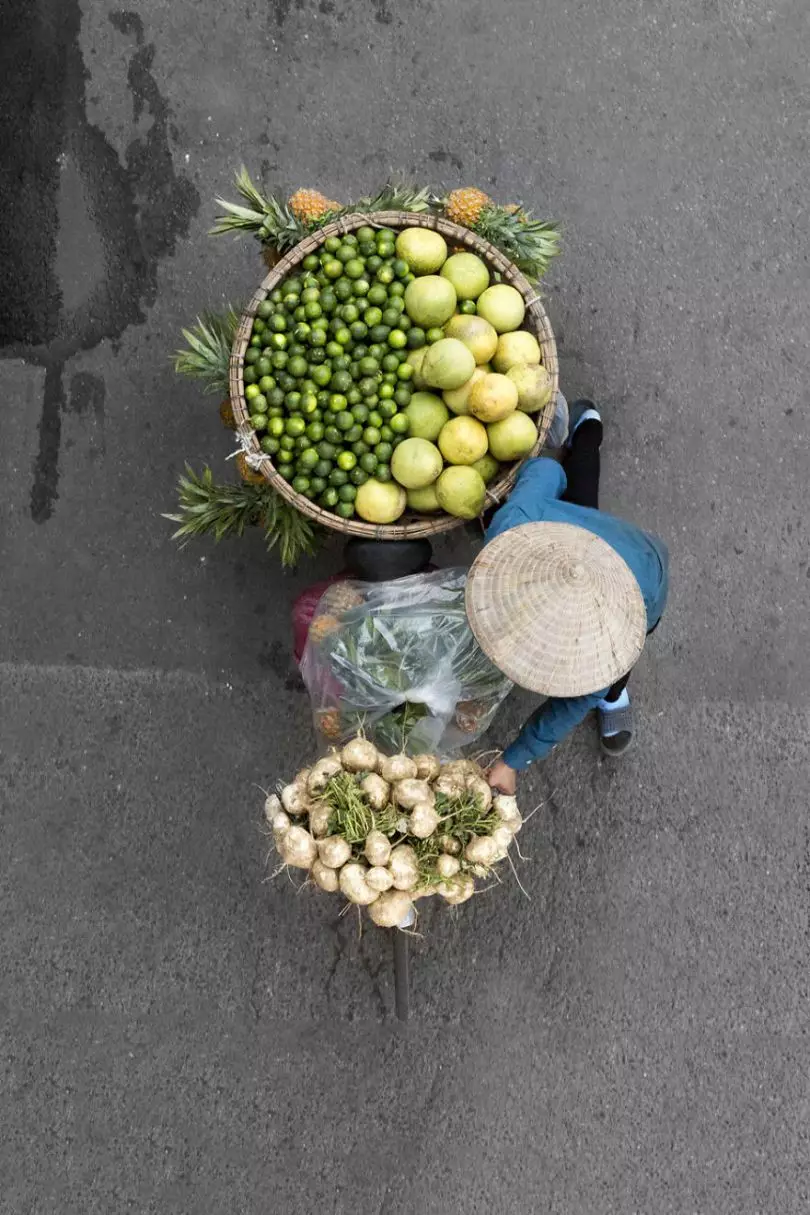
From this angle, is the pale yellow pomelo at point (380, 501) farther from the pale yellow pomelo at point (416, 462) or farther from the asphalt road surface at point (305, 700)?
the asphalt road surface at point (305, 700)

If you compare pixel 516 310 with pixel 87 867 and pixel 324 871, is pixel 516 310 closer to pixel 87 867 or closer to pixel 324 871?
pixel 324 871

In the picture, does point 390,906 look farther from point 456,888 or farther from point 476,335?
point 476,335

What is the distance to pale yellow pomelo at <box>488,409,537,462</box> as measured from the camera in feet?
8.70

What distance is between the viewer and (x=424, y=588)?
2.87 meters

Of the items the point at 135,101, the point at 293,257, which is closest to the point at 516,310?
the point at 293,257

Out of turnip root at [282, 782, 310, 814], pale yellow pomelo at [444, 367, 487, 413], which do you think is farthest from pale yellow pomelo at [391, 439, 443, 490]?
turnip root at [282, 782, 310, 814]

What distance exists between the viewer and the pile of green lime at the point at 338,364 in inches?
104

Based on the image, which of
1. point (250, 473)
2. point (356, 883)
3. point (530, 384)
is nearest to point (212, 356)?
point (250, 473)

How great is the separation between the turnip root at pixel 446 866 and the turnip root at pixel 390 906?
130 millimetres

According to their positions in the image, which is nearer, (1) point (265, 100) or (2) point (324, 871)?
(2) point (324, 871)

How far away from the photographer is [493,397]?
2.55 m

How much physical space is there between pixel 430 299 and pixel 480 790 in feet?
5.12

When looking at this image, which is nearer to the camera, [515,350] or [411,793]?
[411,793]

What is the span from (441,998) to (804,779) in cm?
178
